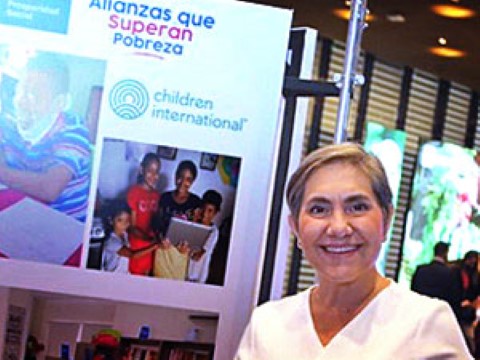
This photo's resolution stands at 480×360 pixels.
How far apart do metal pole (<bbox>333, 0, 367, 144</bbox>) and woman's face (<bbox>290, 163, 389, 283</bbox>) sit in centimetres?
85

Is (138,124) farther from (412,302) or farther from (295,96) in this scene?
(412,302)

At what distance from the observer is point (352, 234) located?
1839 millimetres

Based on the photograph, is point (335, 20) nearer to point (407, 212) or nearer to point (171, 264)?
point (407, 212)

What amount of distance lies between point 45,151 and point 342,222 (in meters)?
1.03

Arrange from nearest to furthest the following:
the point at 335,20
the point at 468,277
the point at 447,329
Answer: the point at 447,329, the point at 335,20, the point at 468,277

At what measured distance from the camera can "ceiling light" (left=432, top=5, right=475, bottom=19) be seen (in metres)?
7.59

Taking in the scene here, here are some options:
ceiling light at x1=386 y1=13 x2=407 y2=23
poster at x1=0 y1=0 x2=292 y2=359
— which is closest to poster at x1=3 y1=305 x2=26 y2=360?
poster at x1=0 y1=0 x2=292 y2=359

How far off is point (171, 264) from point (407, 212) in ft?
22.1

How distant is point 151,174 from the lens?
2633mm

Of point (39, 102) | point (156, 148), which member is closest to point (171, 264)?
point (156, 148)

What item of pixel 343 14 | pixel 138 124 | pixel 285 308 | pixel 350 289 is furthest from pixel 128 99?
pixel 343 14

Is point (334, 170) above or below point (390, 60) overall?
below

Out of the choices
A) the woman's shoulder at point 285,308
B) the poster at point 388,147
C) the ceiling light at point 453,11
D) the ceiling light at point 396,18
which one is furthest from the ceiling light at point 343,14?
the woman's shoulder at point 285,308

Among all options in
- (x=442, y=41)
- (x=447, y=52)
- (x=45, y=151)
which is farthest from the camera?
(x=447, y=52)
